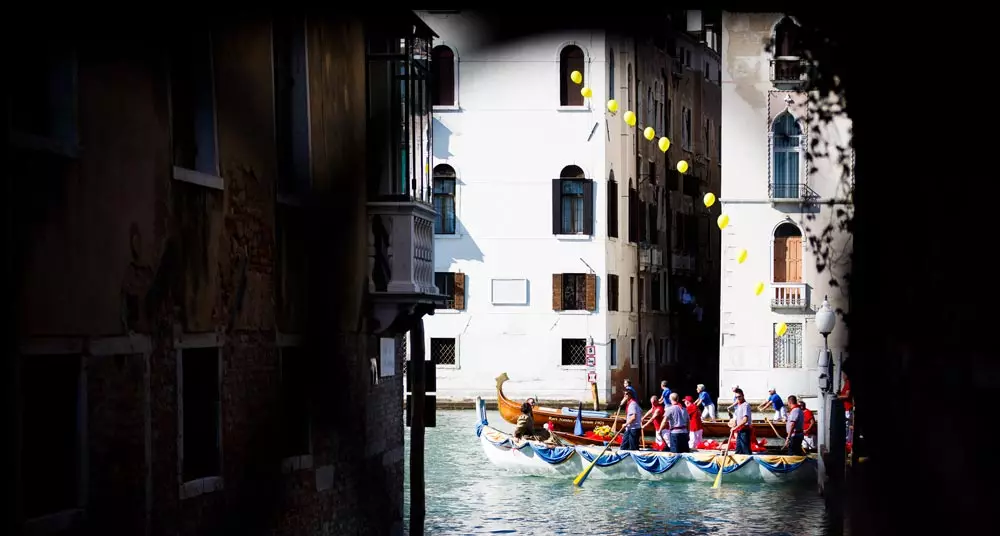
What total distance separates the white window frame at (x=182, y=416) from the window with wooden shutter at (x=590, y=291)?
14.8 metres

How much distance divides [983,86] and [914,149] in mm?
67

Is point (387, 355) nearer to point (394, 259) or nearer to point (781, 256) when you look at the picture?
point (394, 259)

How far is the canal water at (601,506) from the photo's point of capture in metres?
9.29

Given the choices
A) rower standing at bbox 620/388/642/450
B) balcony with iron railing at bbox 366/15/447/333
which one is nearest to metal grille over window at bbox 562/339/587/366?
rower standing at bbox 620/388/642/450

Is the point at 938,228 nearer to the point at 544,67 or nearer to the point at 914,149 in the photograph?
the point at 914,149

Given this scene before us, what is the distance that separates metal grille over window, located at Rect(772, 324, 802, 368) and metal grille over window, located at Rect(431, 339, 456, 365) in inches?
172

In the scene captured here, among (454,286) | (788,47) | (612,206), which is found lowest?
(454,286)

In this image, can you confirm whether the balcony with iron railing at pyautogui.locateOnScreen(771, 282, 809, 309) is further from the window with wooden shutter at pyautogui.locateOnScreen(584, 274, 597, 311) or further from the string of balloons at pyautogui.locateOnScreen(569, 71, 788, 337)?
the window with wooden shutter at pyautogui.locateOnScreen(584, 274, 597, 311)

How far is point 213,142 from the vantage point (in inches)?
155

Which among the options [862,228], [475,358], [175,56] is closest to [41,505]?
[175,56]

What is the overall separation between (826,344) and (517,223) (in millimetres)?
9821

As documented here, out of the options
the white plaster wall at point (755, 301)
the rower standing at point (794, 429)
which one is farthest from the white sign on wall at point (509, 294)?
the rower standing at point (794, 429)

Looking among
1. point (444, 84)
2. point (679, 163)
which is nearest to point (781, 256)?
point (679, 163)

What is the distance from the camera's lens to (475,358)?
18.6 meters
